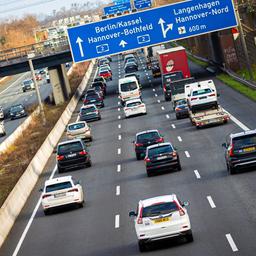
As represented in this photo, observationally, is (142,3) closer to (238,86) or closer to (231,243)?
(238,86)

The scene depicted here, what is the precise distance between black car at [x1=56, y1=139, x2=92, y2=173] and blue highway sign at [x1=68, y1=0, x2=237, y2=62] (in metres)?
22.1

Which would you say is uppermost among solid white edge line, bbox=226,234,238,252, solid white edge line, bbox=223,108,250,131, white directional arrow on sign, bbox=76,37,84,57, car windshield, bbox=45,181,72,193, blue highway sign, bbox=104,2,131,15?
blue highway sign, bbox=104,2,131,15

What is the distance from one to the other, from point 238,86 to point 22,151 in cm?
2209

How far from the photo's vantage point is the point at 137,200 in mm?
33406

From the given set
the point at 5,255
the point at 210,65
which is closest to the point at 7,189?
the point at 5,255

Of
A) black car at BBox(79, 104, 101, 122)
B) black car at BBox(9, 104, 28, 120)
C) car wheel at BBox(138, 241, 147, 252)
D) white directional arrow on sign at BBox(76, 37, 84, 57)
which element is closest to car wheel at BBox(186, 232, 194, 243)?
car wheel at BBox(138, 241, 147, 252)

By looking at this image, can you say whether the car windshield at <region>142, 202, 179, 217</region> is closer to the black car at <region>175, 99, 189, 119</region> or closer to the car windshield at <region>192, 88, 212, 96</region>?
the car windshield at <region>192, 88, 212, 96</region>

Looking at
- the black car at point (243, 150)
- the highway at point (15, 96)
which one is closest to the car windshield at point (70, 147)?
the black car at point (243, 150)

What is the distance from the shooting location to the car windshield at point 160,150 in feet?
126

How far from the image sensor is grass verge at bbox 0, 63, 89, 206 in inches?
1868

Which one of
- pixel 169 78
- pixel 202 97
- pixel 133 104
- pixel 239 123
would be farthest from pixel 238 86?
pixel 239 123

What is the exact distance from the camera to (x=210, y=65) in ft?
335

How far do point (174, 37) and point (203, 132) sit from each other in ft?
57.5

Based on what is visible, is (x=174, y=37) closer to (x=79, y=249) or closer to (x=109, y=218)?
(x=109, y=218)
